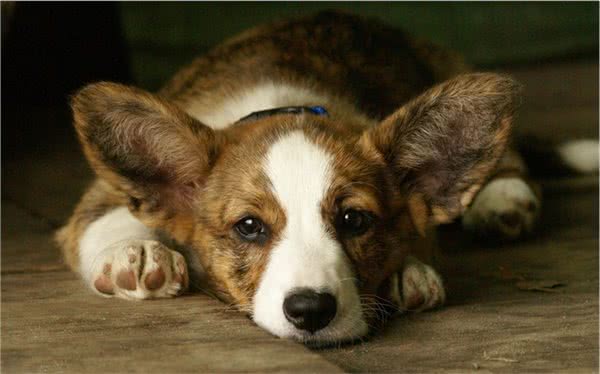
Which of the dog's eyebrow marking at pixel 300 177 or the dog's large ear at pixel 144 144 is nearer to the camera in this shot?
the dog's eyebrow marking at pixel 300 177

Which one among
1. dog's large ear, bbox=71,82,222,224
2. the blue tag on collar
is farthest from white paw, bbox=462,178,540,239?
dog's large ear, bbox=71,82,222,224

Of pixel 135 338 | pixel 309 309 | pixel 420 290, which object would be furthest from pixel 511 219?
pixel 135 338

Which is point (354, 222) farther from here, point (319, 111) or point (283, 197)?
point (319, 111)

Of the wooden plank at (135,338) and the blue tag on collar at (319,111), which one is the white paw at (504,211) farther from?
the wooden plank at (135,338)

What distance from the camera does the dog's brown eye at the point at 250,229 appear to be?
2.93 meters

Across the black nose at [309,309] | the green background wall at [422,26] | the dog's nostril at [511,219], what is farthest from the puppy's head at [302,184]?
the green background wall at [422,26]

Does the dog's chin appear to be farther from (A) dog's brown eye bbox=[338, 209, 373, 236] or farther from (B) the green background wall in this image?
(B) the green background wall

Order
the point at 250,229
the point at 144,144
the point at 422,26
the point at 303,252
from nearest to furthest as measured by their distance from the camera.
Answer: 1. the point at 303,252
2. the point at 250,229
3. the point at 144,144
4. the point at 422,26

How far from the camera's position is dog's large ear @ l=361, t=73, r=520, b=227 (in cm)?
307

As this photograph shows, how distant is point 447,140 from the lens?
3252mm

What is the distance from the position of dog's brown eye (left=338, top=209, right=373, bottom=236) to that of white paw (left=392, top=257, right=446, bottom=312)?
0.73 feet

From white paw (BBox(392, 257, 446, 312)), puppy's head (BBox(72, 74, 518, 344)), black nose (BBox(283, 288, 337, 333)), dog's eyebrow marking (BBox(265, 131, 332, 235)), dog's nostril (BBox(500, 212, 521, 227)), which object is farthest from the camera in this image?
dog's nostril (BBox(500, 212, 521, 227))

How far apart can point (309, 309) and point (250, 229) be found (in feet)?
1.51

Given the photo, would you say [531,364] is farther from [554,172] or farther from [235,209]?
[554,172]
